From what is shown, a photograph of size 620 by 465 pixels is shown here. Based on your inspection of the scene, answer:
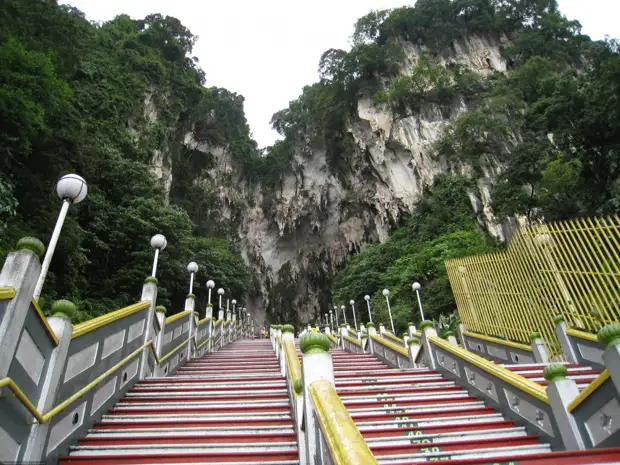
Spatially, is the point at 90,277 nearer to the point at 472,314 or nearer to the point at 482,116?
the point at 472,314

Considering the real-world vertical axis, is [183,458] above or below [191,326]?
below

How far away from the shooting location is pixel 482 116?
893 inches

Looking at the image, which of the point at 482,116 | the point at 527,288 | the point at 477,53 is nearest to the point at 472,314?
the point at 527,288

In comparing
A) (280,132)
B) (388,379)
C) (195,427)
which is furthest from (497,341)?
(280,132)

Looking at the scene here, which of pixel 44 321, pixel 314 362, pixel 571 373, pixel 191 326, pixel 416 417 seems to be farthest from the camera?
pixel 191 326

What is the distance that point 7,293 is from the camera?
2340mm

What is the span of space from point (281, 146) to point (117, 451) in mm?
35270

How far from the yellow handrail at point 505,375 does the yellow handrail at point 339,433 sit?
2357mm

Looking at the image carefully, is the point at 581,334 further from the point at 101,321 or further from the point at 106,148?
the point at 106,148

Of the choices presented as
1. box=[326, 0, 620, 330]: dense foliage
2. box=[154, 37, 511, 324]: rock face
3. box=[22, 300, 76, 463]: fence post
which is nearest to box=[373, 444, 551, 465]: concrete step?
box=[22, 300, 76, 463]: fence post

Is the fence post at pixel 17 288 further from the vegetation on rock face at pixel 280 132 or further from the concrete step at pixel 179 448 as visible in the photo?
the vegetation on rock face at pixel 280 132

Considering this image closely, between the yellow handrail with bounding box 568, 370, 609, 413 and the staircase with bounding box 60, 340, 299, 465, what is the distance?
2.29 metres

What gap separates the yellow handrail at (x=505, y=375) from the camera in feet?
10.9

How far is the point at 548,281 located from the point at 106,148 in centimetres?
1890
